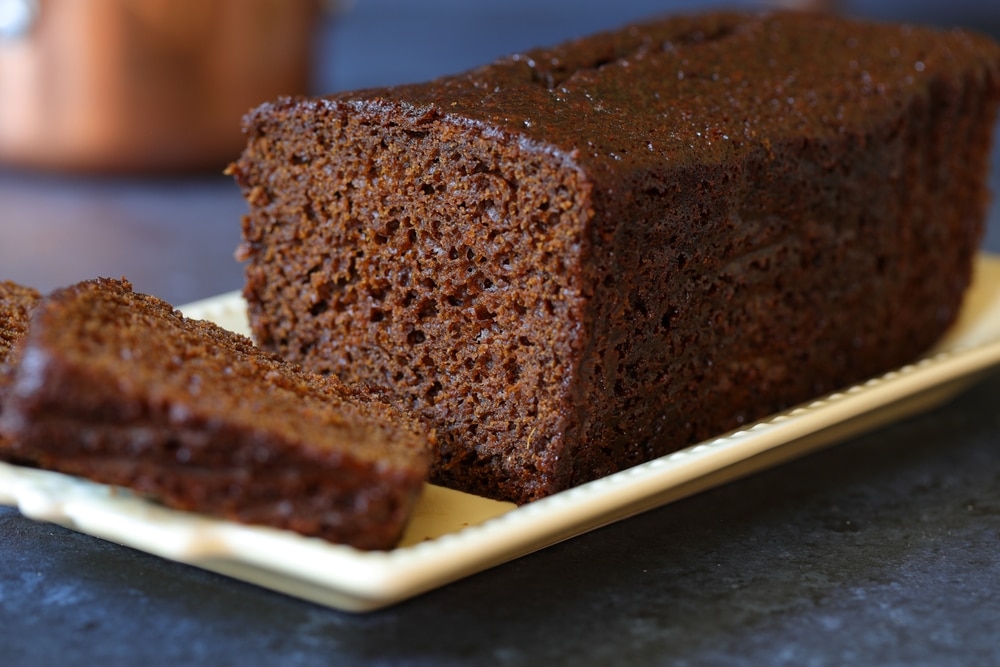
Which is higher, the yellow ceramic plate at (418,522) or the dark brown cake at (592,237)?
the dark brown cake at (592,237)

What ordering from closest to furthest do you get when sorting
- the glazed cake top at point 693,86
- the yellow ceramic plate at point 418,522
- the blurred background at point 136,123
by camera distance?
the yellow ceramic plate at point 418,522 < the glazed cake top at point 693,86 < the blurred background at point 136,123

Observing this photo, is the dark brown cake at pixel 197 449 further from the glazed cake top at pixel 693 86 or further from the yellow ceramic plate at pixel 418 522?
the glazed cake top at pixel 693 86

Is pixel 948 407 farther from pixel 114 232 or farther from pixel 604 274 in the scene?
pixel 114 232

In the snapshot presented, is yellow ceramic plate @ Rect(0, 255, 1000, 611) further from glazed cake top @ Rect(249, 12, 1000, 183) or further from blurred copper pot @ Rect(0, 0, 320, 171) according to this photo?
blurred copper pot @ Rect(0, 0, 320, 171)

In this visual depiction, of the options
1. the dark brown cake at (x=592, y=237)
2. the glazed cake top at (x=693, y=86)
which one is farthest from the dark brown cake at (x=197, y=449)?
the glazed cake top at (x=693, y=86)

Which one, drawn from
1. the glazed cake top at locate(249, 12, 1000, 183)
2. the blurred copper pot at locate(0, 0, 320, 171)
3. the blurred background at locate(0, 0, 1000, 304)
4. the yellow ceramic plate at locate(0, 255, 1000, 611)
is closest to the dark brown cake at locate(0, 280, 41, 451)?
the yellow ceramic plate at locate(0, 255, 1000, 611)

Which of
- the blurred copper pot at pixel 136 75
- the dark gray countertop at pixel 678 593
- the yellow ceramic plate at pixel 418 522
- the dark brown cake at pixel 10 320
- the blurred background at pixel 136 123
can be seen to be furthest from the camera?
the blurred copper pot at pixel 136 75
